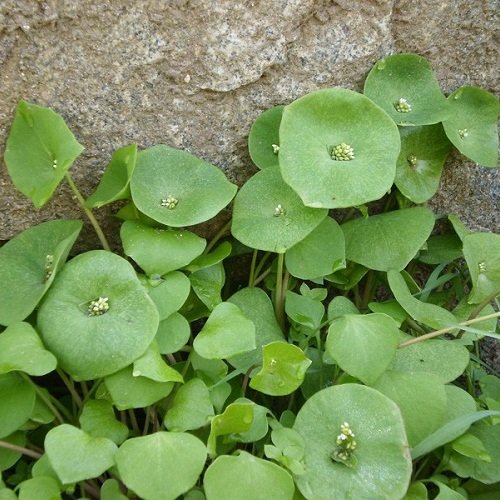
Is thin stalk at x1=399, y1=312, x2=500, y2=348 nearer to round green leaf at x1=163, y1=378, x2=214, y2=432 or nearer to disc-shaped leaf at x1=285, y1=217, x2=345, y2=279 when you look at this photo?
disc-shaped leaf at x1=285, y1=217, x2=345, y2=279

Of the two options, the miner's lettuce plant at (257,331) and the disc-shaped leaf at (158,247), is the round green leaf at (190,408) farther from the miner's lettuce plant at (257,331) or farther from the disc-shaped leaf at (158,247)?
the disc-shaped leaf at (158,247)

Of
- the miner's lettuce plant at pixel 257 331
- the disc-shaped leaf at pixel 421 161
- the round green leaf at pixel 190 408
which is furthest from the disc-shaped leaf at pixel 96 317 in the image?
the disc-shaped leaf at pixel 421 161

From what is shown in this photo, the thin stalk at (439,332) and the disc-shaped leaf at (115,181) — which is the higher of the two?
the disc-shaped leaf at (115,181)

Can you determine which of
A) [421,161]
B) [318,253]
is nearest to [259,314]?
[318,253]

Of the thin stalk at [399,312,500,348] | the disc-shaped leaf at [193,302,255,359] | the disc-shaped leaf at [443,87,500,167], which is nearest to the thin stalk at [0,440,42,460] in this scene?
the disc-shaped leaf at [193,302,255,359]

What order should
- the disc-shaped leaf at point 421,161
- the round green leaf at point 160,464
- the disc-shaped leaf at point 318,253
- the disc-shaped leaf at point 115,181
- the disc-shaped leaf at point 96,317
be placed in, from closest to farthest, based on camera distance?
the round green leaf at point 160,464 < the disc-shaped leaf at point 96,317 < the disc-shaped leaf at point 115,181 < the disc-shaped leaf at point 318,253 < the disc-shaped leaf at point 421,161

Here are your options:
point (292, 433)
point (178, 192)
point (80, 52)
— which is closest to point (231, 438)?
point (292, 433)

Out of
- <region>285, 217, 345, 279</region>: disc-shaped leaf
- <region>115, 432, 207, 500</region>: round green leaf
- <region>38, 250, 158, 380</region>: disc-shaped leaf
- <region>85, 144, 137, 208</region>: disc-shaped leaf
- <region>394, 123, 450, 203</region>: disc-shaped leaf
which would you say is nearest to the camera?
<region>115, 432, 207, 500</region>: round green leaf
